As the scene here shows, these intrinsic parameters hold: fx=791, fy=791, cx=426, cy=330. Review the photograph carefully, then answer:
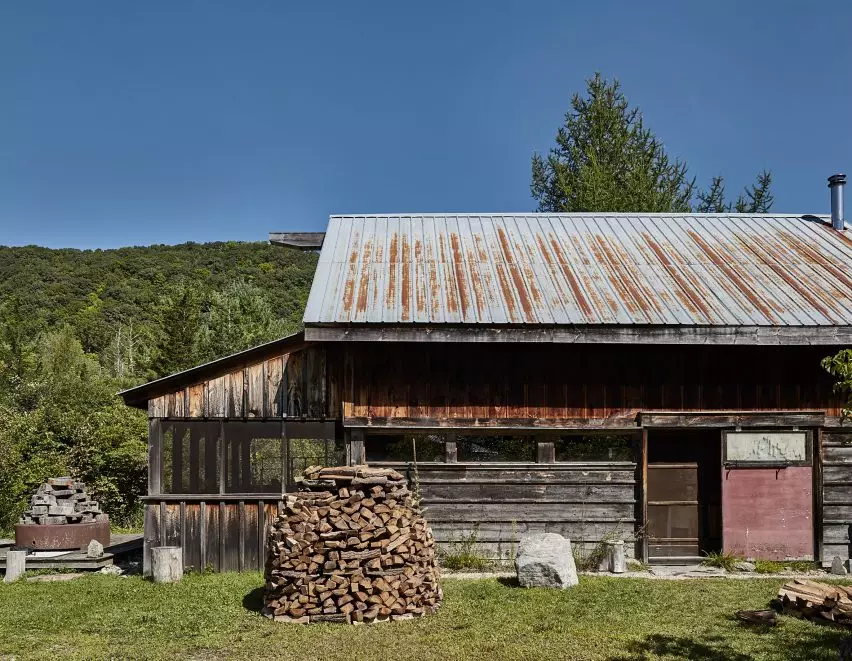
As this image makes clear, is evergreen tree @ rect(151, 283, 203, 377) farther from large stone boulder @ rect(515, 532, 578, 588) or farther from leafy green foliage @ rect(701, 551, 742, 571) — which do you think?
leafy green foliage @ rect(701, 551, 742, 571)

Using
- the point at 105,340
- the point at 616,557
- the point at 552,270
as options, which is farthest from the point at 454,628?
the point at 105,340

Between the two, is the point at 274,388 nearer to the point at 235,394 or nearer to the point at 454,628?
the point at 235,394

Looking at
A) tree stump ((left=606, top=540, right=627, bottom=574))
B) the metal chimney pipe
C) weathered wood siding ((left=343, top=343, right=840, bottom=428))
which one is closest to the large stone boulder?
tree stump ((left=606, top=540, right=627, bottom=574))

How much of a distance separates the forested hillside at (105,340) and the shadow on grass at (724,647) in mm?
15158

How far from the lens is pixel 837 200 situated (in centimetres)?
1703

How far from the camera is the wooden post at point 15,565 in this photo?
12579 mm

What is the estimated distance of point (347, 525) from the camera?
384 inches

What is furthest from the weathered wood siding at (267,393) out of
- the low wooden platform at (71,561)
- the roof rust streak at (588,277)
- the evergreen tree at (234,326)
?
the evergreen tree at (234,326)

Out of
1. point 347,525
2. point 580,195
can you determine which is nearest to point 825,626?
point 347,525

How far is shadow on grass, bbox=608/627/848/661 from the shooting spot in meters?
8.08

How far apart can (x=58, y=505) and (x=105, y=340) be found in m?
39.0

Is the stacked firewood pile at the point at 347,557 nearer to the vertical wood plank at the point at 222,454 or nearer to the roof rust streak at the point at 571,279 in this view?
the vertical wood plank at the point at 222,454

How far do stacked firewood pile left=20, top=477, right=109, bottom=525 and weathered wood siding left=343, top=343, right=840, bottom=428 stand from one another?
5384 millimetres

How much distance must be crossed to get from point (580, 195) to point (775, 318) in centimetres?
1841
